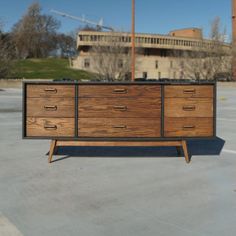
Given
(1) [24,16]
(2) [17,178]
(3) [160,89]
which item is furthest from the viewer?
(1) [24,16]

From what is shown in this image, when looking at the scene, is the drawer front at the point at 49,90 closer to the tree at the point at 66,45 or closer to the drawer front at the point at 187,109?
the drawer front at the point at 187,109

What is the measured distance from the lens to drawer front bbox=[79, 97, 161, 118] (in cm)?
593

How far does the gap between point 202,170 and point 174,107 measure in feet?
3.45

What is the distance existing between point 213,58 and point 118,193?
58057mm

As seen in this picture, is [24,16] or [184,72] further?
[24,16]

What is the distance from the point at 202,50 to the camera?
6228cm

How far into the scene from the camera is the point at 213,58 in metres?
59.7

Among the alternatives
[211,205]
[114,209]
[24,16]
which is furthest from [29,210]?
[24,16]

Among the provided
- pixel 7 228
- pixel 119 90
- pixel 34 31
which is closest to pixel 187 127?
pixel 119 90

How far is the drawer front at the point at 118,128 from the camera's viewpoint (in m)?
5.94

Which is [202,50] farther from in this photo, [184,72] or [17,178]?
[17,178]

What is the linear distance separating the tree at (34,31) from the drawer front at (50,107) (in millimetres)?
88772

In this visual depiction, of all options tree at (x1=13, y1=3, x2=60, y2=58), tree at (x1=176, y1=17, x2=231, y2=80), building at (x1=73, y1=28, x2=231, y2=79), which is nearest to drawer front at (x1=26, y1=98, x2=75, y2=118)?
tree at (x1=176, y1=17, x2=231, y2=80)

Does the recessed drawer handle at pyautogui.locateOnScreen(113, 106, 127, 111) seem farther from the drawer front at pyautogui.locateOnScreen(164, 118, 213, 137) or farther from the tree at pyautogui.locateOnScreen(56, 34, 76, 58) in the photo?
the tree at pyautogui.locateOnScreen(56, 34, 76, 58)
